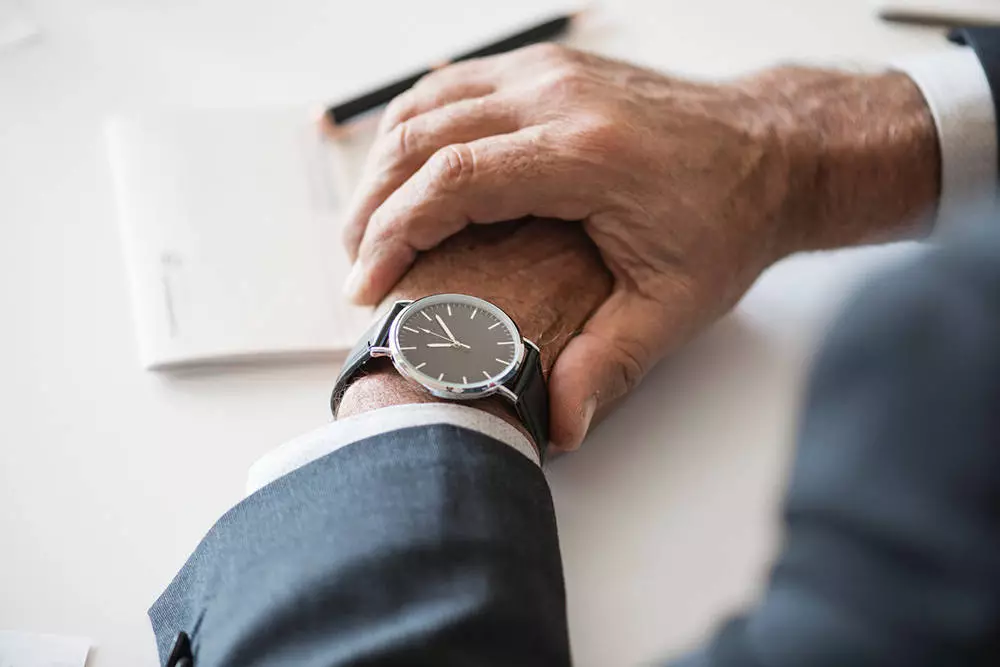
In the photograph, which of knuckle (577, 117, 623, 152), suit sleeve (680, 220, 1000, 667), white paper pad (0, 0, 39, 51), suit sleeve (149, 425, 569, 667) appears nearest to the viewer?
suit sleeve (680, 220, 1000, 667)

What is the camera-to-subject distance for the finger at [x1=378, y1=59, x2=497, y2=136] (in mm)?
1018

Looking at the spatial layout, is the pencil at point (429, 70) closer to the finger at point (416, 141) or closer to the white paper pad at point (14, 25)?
the finger at point (416, 141)

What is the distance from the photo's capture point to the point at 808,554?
13.1 inches

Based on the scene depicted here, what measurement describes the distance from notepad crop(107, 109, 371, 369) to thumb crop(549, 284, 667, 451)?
21cm

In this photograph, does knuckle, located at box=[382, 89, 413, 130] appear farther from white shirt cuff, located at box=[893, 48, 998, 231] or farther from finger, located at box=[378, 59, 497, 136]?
white shirt cuff, located at box=[893, 48, 998, 231]

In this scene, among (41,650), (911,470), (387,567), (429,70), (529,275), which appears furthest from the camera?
(429,70)

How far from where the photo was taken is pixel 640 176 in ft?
3.01

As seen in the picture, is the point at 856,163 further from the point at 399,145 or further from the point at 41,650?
the point at 41,650

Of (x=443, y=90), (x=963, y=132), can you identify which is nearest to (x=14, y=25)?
(x=443, y=90)

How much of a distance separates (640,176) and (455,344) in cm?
26

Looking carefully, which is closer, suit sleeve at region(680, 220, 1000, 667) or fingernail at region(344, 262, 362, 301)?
suit sleeve at region(680, 220, 1000, 667)

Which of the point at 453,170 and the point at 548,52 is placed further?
the point at 548,52

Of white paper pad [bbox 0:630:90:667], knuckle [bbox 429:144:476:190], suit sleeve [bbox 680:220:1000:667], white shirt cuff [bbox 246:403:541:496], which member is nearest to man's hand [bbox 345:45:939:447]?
knuckle [bbox 429:144:476:190]

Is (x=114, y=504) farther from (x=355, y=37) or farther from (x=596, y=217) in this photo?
(x=355, y=37)
